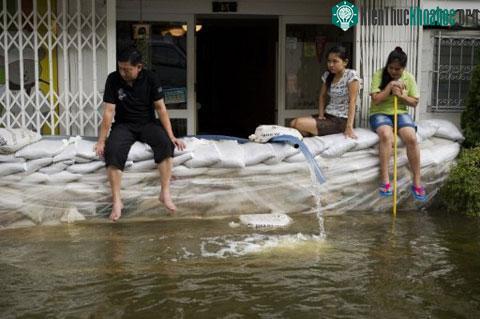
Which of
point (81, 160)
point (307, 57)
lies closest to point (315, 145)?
point (307, 57)

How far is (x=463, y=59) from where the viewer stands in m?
7.77

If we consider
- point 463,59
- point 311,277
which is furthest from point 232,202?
point 463,59

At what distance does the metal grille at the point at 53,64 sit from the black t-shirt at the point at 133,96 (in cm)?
91

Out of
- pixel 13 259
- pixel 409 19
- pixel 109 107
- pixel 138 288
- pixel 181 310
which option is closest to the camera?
pixel 181 310

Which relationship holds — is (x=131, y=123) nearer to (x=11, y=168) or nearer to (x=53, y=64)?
(x=11, y=168)

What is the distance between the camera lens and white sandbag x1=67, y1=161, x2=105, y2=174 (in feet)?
19.7

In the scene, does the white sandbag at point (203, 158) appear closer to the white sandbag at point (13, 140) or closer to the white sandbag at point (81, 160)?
the white sandbag at point (81, 160)

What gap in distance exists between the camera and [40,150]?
5.96 metres

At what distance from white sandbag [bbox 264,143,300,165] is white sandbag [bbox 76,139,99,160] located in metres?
1.69

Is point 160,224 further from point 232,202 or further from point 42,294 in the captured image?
point 42,294

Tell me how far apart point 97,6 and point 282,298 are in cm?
421

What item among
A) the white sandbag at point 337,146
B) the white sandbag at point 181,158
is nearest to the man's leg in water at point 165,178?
the white sandbag at point 181,158

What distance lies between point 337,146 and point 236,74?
568cm

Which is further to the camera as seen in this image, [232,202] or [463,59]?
[463,59]
